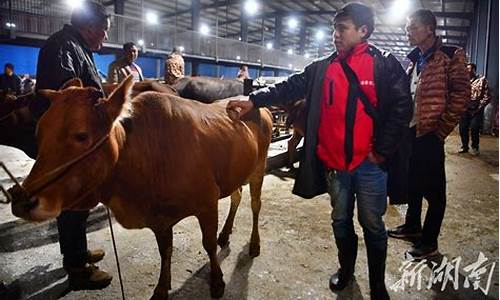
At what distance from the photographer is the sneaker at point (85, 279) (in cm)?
289

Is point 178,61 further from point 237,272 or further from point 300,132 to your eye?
point 237,272

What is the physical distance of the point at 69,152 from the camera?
Answer: 1833 mm

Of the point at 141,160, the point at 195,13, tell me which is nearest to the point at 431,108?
the point at 141,160

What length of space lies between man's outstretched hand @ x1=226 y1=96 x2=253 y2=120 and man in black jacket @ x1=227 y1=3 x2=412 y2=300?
42cm

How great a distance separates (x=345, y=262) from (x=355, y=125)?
1.19m

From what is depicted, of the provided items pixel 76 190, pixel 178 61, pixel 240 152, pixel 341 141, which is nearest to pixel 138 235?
pixel 240 152

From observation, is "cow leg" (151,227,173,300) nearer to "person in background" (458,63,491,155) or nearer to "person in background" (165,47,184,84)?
"person in background" (165,47,184,84)

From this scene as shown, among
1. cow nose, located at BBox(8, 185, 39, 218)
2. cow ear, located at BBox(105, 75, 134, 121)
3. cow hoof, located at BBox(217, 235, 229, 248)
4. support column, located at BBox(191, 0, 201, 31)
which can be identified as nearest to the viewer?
cow nose, located at BBox(8, 185, 39, 218)

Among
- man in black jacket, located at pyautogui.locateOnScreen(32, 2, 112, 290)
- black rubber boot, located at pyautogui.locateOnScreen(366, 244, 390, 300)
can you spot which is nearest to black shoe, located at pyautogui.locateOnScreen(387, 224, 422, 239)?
black rubber boot, located at pyautogui.locateOnScreen(366, 244, 390, 300)

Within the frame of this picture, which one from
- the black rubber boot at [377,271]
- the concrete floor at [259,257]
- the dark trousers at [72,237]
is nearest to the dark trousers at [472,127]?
the concrete floor at [259,257]

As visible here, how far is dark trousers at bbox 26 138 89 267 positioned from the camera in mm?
2859

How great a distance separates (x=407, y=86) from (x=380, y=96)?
0.19m

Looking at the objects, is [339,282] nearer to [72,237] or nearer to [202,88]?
[72,237]

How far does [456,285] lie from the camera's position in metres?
3.01
